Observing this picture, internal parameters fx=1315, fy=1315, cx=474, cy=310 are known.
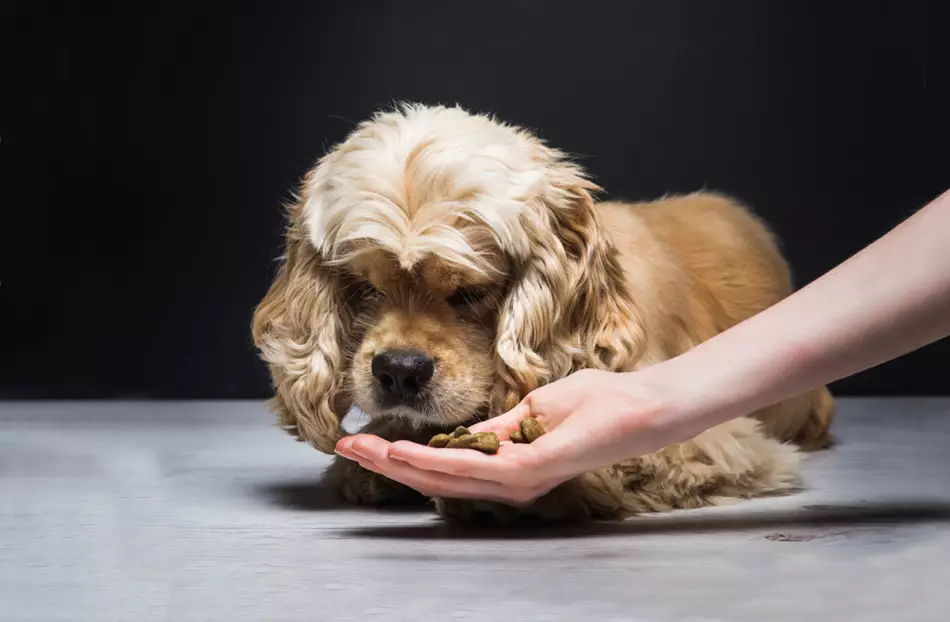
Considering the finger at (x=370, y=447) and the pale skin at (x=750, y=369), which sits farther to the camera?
the finger at (x=370, y=447)

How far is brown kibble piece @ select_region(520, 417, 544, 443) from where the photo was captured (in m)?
2.14

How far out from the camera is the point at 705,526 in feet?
7.30

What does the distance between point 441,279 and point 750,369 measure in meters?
0.54

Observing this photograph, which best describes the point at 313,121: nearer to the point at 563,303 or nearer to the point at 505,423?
the point at 563,303

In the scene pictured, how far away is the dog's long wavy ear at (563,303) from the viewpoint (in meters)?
2.28

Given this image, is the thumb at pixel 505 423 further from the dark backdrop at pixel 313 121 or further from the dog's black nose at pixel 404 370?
the dark backdrop at pixel 313 121

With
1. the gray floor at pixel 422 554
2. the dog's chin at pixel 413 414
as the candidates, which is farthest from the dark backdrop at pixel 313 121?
the dog's chin at pixel 413 414

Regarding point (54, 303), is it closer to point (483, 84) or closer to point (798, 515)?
point (483, 84)

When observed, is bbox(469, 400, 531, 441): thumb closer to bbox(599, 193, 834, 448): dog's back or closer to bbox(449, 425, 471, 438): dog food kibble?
bbox(449, 425, 471, 438): dog food kibble

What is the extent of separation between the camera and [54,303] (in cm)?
421

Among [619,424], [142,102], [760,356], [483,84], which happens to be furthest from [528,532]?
[142,102]

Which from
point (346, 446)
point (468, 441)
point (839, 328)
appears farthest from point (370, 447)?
→ point (839, 328)

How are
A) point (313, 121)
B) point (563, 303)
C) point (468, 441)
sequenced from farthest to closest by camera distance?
point (313, 121) < point (563, 303) < point (468, 441)

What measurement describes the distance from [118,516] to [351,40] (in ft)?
6.63
